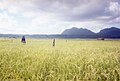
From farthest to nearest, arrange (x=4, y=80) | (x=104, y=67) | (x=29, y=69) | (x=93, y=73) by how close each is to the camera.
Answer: (x=104, y=67) < (x=29, y=69) < (x=93, y=73) < (x=4, y=80)

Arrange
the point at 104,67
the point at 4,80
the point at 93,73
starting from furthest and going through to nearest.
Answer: the point at 104,67, the point at 93,73, the point at 4,80

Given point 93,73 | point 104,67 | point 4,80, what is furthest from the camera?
point 104,67

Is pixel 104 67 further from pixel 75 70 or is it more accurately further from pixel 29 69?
pixel 29 69

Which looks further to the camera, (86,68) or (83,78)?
(86,68)

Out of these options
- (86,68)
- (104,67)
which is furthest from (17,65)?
(104,67)

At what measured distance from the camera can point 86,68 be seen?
9383mm

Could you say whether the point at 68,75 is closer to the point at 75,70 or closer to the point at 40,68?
the point at 75,70

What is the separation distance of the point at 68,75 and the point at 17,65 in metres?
2.53

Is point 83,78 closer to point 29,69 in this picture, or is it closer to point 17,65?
point 29,69

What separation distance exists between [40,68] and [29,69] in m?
0.48

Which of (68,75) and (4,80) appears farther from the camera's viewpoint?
(68,75)

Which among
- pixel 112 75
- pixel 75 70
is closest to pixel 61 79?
pixel 75 70

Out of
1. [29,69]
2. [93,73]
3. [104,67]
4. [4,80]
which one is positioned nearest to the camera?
[4,80]

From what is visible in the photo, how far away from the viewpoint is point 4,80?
7.37m
